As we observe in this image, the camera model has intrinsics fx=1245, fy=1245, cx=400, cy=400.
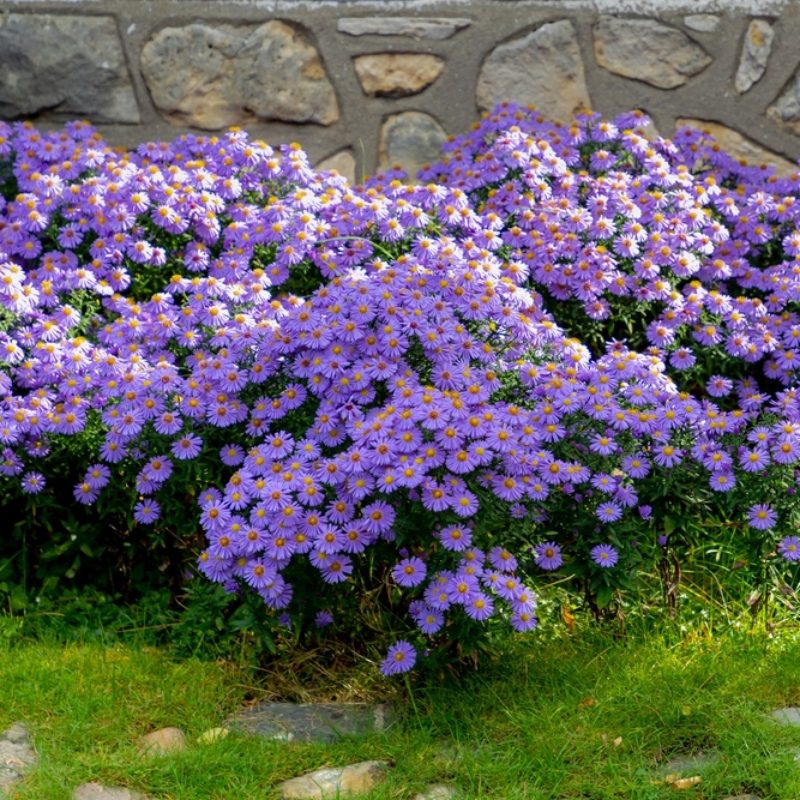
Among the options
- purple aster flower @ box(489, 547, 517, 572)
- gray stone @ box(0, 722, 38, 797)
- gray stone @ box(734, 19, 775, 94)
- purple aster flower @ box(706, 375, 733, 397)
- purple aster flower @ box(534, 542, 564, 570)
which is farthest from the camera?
gray stone @ box(734, 19, 775, 94)

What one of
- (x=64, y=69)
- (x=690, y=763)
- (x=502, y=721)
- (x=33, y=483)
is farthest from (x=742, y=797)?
(x=64, y=69)

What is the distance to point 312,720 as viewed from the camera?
9.06ft

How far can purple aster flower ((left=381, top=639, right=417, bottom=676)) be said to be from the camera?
2.70m

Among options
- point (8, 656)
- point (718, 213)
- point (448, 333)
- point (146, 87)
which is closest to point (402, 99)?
point (146, 87)

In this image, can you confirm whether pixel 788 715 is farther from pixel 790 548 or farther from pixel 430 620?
pixel 430 620

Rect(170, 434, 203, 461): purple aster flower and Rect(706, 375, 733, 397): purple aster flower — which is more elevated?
Rect(706, 375, 733, 397): purple aster flower

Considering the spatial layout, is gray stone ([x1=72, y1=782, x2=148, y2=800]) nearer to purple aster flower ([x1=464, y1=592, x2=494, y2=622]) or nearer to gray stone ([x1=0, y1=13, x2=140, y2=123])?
purple aster flower ([x1=464, y1=592, x2=494, y2=622])

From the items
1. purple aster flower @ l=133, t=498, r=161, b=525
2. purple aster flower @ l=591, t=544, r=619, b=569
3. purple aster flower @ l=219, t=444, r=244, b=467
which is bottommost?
purple aster flower @ l=133, t=498, r=161, b=525

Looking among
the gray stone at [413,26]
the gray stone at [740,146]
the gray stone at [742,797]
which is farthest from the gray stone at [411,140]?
the gray stone at [742,797]

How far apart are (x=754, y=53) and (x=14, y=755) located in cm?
336

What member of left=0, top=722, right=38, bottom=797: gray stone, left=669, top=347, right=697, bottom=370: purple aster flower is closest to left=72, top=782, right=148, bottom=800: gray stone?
left=0, top=722, right=38, bottom=797: gray stone

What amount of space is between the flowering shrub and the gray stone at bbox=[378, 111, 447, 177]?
0.28 m

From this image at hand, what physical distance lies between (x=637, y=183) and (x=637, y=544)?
4.38 ft

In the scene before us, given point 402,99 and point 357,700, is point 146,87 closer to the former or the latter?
point 402,99
